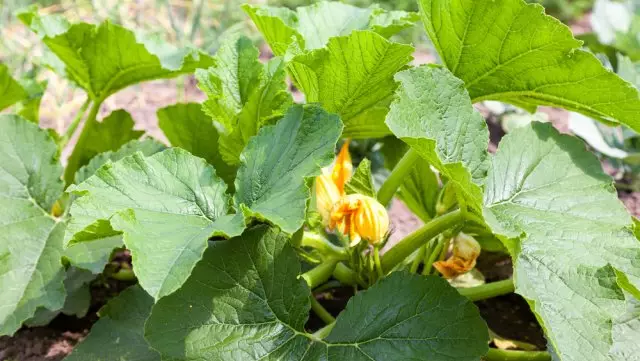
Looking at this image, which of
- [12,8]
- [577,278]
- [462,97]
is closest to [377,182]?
[462,97]

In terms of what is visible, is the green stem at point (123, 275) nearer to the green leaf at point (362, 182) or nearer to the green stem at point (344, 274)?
the green stem at point (344, 274)

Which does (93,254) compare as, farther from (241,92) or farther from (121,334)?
(241,92)

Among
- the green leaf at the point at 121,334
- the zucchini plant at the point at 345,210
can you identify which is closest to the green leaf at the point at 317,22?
the zucchini plant at the point at 345,210

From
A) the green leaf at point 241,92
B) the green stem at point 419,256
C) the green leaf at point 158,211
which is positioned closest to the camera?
the green leaf at point 158,211

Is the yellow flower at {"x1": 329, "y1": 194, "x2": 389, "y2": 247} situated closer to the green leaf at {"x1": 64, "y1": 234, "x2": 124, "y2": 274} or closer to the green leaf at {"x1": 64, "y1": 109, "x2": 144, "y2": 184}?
the green leaf at {"x1": 64, "y1": 234, "x2": 124, "y2": 274}

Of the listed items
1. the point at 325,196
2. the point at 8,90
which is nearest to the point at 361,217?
the point at 325,196

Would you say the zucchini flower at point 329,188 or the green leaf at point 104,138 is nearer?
the zucchini flower at point 329,188
